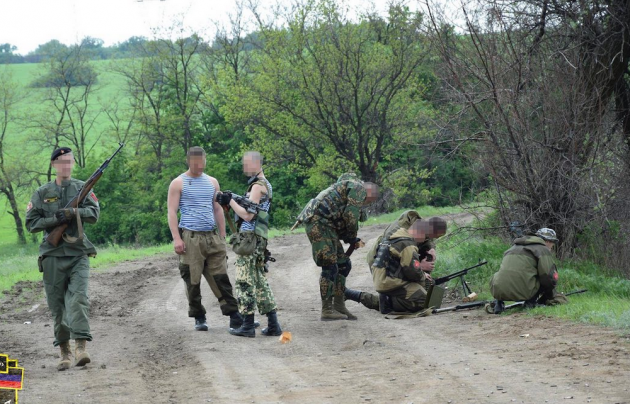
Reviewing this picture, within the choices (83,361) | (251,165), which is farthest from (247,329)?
(83,361)

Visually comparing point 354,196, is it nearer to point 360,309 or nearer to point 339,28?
point 360,309

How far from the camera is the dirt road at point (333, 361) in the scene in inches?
239

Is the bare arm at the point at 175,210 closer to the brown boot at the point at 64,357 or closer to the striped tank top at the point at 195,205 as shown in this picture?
the striped tank top at the point at 195,205

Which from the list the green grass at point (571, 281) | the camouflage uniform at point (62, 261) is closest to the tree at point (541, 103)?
the green grass at point (571, 281)

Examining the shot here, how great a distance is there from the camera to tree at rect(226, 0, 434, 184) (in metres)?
36.8

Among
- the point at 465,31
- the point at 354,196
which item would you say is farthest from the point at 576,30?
the point at 354,196

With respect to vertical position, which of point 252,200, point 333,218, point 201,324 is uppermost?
point 252,200

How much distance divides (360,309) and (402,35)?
27.2 metres

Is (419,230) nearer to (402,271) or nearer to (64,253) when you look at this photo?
(402,271)

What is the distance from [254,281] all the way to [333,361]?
1.86 meters

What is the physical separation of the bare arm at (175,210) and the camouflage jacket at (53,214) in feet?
3.46

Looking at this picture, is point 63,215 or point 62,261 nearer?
point 63,215

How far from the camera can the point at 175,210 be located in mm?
8969

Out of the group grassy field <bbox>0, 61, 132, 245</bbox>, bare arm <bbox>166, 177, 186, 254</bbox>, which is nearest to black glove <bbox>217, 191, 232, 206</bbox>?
bare arm <bbox>166, 177, 186, 254</bbox>
